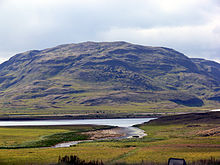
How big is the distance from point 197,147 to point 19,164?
126ft

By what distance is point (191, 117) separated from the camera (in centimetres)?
18262

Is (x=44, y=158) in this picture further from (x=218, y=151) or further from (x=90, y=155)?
(x=218, y=151)

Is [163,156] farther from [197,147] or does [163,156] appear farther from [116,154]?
[197,147]

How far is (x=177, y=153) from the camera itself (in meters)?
66.9

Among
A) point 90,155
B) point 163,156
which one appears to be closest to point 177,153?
point 163,156

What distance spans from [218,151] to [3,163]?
3962cm

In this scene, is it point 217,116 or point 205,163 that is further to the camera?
point 217,116

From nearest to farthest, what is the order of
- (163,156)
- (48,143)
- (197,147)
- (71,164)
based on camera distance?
(71,164), (163,156), (197,147), (48,143)

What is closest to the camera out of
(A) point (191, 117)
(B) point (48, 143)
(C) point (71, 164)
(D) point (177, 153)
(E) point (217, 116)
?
(C) point (71, 164)

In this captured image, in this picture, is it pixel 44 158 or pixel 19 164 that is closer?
pixel 19 164

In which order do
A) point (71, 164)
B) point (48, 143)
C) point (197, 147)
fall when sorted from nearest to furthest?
point (71, 164) → point (197, 147) → point (48, 143)

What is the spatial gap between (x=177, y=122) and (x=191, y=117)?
40.5ft

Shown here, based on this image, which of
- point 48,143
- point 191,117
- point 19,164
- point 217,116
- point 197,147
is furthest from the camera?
point 191,117

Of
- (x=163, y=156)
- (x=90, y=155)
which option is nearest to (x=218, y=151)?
(x=163, y=156)
